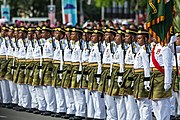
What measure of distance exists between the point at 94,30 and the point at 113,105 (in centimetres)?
169

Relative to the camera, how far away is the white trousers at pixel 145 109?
452 inches

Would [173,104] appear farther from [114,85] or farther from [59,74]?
[59,74]

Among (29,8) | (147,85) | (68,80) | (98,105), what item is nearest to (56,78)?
(68,80)

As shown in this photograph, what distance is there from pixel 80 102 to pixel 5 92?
2.97 metres

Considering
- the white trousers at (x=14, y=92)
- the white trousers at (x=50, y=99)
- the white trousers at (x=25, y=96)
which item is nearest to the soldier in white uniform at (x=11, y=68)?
the white trousers at (x=14, y=92)

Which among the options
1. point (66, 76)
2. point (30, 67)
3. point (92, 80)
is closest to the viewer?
point (92, 80)

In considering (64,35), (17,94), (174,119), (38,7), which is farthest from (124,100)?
(38,7)

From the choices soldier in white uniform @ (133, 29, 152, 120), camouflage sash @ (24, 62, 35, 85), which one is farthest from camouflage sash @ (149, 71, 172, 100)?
camouflage sash @ (24, 62, 35, 85)

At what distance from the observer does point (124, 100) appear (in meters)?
12.2

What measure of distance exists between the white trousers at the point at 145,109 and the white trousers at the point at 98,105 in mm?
1486

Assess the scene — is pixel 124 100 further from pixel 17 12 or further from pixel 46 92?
pixel 17 12

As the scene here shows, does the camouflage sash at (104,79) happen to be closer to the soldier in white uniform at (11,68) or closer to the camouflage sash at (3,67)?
the soldier in white uniform at (11,68)

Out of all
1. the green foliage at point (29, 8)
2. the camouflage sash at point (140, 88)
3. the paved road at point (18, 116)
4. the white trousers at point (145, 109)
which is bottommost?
the paved road at point (18, 116)

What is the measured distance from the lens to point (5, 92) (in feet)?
51.5
